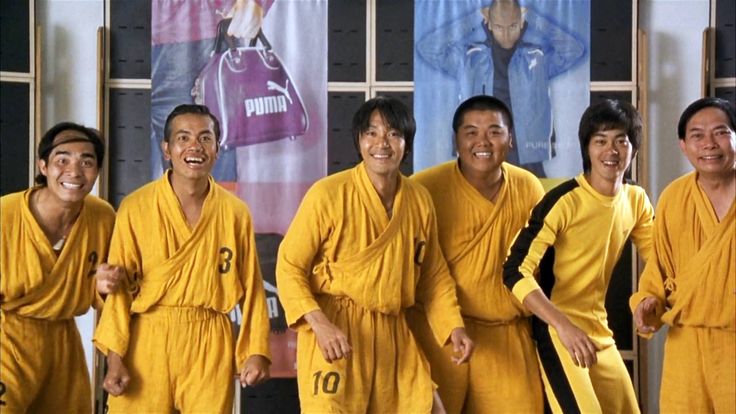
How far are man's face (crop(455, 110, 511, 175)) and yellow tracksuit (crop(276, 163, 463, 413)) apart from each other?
340 millimetres

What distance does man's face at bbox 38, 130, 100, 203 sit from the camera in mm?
3111

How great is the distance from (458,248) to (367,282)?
1.53ft

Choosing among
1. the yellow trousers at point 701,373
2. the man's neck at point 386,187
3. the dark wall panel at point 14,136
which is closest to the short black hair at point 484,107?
the man's neck at point 386,187

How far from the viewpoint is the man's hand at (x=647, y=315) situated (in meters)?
2.91

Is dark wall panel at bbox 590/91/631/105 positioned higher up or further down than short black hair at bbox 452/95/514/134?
higher up

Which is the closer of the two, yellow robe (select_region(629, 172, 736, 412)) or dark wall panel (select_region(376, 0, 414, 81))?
yellow robe (select_region(629, 172, 736, 412))

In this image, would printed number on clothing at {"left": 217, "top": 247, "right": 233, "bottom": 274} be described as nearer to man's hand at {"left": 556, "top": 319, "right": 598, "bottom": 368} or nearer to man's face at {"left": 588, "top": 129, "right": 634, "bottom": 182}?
man's hand at {"left": 556, "top": 319, "right": 598, "bottom": 368}

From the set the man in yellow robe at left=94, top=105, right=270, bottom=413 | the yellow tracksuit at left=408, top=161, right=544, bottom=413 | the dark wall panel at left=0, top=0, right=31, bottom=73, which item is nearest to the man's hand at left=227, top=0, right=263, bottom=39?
the dark wall panel at left=0, top=0, right=31, bottom=73

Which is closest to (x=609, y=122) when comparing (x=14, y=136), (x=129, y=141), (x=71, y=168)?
(x=71, y=168)

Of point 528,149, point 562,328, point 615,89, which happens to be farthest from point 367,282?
point 615,89

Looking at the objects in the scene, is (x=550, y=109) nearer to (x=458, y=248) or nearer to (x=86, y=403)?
(x=458, y=248)

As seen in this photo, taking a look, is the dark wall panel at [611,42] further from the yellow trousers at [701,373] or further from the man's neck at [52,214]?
the man's neck at [52,214]

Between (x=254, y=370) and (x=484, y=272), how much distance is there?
3.04 feet

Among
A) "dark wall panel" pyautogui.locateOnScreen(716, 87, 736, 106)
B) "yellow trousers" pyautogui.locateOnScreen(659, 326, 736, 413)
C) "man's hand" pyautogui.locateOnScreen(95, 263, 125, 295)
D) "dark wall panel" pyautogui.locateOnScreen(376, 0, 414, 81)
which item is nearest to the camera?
"yellow trousers" pyautogui.locateOnScreen(659, 326, 736, 413)
